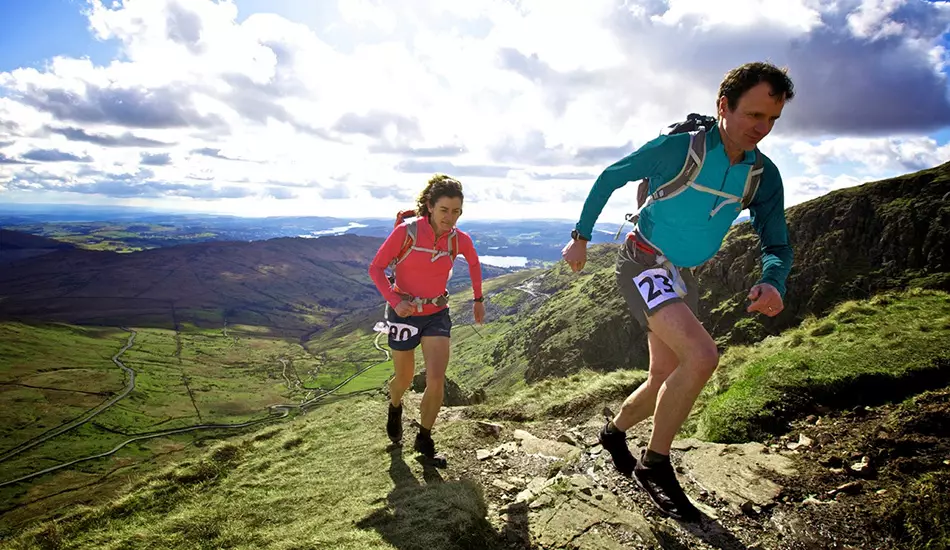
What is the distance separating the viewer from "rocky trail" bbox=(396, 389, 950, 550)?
15.8ft

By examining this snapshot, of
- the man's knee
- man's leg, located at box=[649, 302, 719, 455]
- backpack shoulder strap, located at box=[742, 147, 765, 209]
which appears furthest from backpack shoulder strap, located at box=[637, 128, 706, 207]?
the man's knee

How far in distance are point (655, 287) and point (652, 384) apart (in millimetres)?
1234

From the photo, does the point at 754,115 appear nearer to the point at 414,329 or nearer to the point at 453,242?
the point at 453,242

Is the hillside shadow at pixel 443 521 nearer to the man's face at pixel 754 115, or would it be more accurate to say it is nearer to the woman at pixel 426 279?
the woman at pixel 426 279

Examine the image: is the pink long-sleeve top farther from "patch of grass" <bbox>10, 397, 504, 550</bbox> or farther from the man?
the man

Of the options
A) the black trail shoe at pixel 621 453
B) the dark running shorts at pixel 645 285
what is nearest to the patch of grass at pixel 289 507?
the black trail shoe at pixel 621 453

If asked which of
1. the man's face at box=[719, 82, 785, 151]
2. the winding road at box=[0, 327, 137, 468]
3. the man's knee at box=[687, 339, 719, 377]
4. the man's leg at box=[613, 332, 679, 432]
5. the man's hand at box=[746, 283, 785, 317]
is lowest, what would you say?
the winding road at box=[0, 327, 137, 468]

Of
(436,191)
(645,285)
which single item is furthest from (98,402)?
(645,285)

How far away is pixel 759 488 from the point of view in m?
5.62

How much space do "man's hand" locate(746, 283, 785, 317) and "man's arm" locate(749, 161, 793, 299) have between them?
4.7 inches

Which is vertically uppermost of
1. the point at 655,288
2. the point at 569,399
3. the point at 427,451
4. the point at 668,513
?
the point at 655,288

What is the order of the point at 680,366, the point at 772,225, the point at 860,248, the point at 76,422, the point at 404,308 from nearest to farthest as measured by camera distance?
the point at 680,366
the point at 772,225
the point at 404,308
the point at 860,248
the point at 76,422

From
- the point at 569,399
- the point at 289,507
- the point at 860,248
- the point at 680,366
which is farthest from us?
the point at 860,248

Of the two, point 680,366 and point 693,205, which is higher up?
point 693,205
